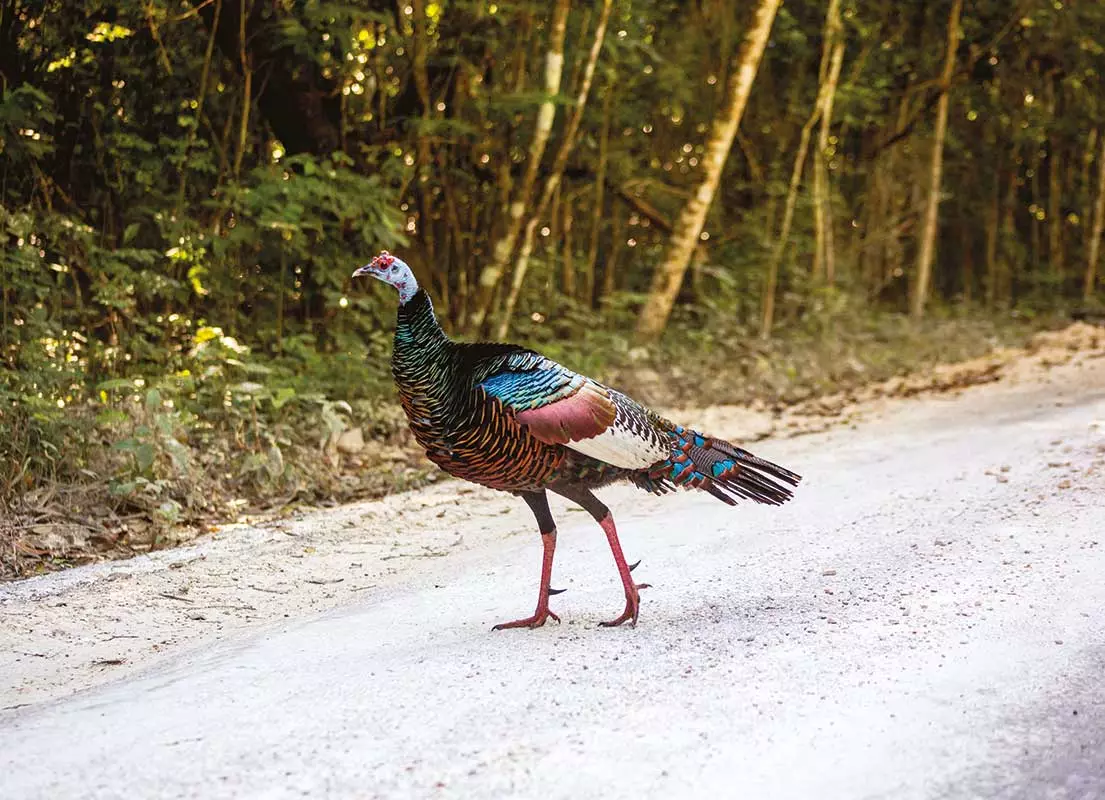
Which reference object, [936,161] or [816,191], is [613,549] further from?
[936,161]

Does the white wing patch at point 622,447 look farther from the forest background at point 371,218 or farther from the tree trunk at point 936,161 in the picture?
the tree trunk at point 936,161

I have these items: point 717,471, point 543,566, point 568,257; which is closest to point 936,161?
point 568,257

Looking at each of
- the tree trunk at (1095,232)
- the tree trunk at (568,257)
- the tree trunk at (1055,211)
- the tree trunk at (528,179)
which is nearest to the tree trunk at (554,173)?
the tree trunk at (528,179)

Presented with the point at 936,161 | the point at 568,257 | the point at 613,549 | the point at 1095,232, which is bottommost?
the point at 613,549

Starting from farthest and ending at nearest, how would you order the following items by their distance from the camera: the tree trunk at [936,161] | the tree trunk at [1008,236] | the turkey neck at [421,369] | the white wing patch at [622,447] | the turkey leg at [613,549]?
1. the tree trunk at [1008,236]
2. the tree trunk at [936,161]
3. the turkey leg at [613,549]
4. the white wing patch at [622,447]
5. the turkey neck at [421,369]

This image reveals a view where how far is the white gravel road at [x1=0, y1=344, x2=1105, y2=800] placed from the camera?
3166 millimetres

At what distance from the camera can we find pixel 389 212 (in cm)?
968

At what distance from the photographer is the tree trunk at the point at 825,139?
599 inches

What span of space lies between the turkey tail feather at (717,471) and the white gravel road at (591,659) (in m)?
0.48

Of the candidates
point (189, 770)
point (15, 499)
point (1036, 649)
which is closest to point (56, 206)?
point (15, 499)

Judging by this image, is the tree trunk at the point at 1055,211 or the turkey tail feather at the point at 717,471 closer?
the turkey tail feather at the point at 717,471

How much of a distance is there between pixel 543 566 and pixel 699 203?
8.90 metres

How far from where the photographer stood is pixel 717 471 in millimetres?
4559

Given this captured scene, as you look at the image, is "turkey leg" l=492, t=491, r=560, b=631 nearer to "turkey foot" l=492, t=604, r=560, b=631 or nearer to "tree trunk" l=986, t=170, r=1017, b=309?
"turkey foot" l=492, t=604, r=560, b=631
